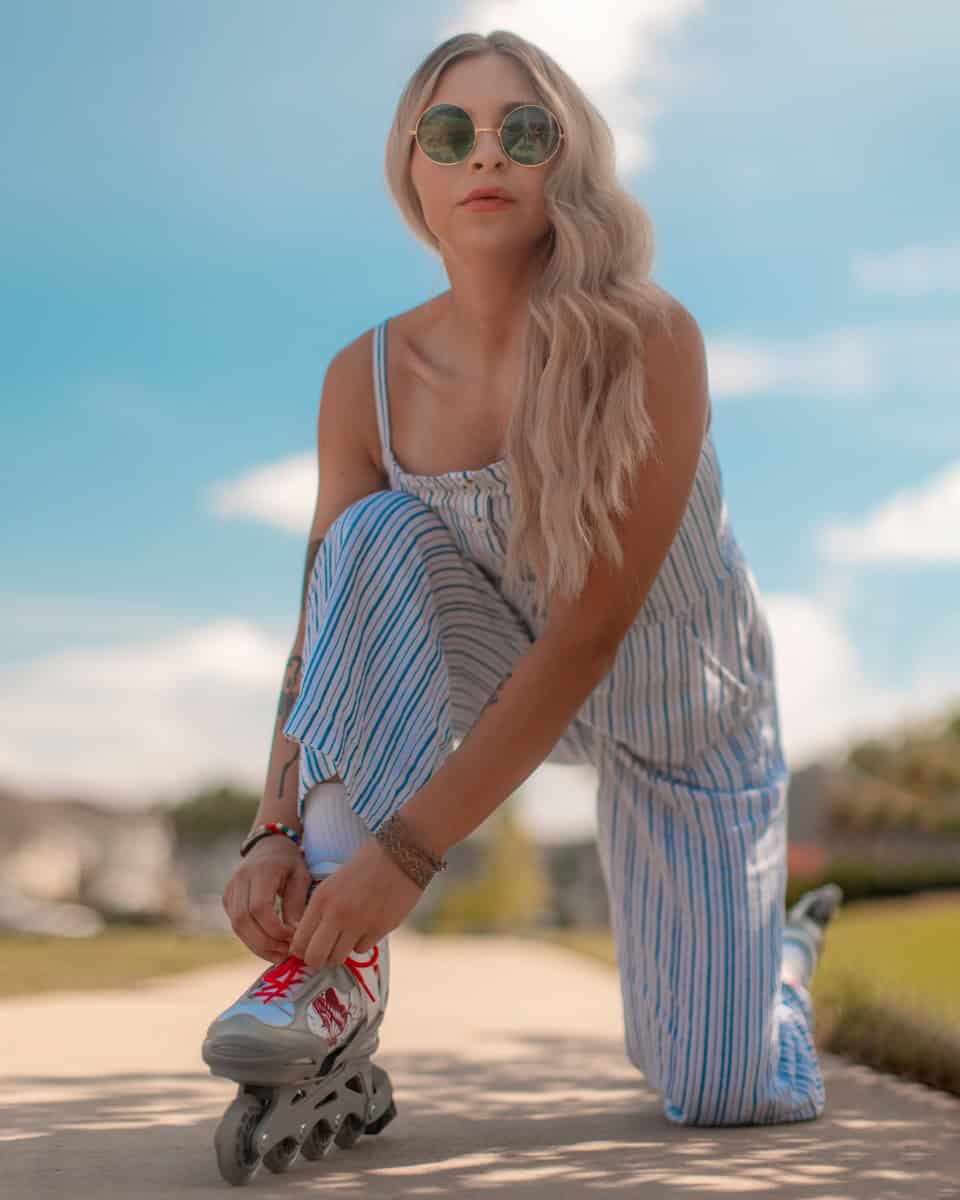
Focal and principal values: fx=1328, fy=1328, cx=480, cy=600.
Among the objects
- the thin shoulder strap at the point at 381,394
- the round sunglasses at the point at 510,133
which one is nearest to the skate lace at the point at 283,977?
the thin shoulder strap at the point at 381,394

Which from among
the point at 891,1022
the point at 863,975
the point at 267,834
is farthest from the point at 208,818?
the point at 267,834

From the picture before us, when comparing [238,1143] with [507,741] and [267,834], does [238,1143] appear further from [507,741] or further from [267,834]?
[507,741]

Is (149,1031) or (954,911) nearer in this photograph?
(149,1031)

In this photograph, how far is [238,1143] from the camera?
1675mm

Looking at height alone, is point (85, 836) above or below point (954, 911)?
above

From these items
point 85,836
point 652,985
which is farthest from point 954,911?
point 85,836

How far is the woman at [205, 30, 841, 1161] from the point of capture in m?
1.88

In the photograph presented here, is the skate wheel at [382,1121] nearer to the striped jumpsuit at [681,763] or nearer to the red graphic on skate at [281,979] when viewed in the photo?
the red graphic on skate at [281,979]

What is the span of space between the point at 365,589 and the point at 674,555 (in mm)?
600

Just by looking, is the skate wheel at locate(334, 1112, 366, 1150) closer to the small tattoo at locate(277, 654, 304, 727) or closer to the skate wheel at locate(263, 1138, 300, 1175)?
the skate wheel at locate(263, 1138, 300, 1175)

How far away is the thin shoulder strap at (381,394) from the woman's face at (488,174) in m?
0.29

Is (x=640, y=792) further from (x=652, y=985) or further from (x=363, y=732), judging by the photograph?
(x=363, y=732)

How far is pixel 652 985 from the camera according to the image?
2.45m

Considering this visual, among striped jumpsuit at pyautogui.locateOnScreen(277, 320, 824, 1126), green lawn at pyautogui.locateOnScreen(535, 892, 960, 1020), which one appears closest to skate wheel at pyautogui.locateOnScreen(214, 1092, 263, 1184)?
striped jumpsuit at pyautogui.locateOnScreen(277, 320, 824, 1126)
